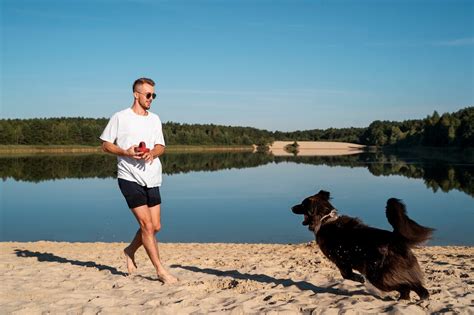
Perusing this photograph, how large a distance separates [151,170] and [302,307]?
2472 millimetres

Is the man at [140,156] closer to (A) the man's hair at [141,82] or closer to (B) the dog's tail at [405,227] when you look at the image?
(A) the man's hair at [141,82]

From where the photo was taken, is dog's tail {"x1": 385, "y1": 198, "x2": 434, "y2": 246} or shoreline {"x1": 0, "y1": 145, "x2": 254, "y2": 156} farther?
shoreline {"x1": 0, "y1": 145, "x2": 254, "y2": 156}

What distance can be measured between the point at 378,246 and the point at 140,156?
2920 mm

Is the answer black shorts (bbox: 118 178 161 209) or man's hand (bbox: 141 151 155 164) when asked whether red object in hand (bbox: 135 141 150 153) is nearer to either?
man's hand (bbox: 141 151 155 164)

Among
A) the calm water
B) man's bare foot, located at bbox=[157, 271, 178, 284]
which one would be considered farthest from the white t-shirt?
the calm water

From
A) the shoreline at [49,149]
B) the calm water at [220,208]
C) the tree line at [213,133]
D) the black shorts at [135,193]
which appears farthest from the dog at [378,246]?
the shoreline at [49,149]

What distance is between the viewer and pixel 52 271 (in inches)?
266

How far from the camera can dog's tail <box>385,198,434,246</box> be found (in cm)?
442

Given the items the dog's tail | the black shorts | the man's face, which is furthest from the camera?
the man's face

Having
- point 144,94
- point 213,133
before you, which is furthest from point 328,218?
point 213,133

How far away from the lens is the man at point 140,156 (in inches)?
221

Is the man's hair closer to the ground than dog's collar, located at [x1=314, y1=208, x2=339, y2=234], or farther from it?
farther from it

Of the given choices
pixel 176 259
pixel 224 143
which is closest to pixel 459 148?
pixel 224 143

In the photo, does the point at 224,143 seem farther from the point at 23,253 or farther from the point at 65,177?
the point at 23,253
